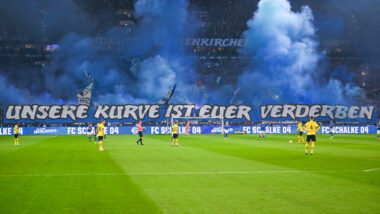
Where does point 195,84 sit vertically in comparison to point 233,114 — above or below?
above

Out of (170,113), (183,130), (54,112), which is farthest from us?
(54,112)

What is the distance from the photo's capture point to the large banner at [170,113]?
2625 inches

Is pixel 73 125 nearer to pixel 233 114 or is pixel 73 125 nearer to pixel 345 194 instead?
pixel 233 114

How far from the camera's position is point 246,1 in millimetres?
111625

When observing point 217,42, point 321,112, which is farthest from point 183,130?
point 217,42

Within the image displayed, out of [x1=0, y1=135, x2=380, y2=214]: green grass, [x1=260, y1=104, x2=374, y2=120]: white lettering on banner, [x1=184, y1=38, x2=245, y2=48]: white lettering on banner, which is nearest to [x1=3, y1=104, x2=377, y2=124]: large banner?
[x1=260, y1=104, x2=374, y2=120]: white lettering on banner

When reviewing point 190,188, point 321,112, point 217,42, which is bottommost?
point 190,188

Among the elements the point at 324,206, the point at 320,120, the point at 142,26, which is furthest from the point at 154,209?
the point at 142,26

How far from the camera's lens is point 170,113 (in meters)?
66.6

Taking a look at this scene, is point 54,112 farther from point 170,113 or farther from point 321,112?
point 321,112

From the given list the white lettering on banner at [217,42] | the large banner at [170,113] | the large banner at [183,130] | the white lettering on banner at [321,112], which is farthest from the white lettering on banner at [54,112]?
the white lettering on banner at [217,42]

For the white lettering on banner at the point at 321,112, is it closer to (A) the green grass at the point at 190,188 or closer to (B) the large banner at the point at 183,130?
(B) the large banner at the point at 183,130

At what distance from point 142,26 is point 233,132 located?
56.2 m

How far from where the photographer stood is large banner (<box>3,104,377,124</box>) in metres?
66.7
